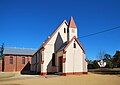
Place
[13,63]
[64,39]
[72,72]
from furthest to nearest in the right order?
[13,63] → [64,39] → [72,72]

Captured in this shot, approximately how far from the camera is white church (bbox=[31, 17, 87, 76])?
38.6 meters

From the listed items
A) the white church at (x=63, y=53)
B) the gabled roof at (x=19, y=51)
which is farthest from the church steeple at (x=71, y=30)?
the gabled roof at (x=19, y=51)

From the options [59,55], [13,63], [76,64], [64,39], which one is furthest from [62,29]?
[13,63]

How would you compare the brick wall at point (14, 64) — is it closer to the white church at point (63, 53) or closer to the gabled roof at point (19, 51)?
the gabled roof at point (19, 51)

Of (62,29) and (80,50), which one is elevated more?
(62,29)

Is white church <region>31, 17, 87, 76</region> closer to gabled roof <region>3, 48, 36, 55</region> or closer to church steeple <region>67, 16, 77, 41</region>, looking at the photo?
church steeple <region>67, 16, 77, 41</region>

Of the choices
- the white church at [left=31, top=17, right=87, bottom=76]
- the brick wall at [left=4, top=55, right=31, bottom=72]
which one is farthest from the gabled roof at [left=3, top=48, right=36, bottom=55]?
the white church at [left=31, top=17, right=87, bottom=76]

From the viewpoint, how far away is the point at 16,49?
63.5 meters

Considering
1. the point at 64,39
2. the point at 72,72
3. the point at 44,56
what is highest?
A: the point at 64,39

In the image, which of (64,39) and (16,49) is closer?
(64,39)

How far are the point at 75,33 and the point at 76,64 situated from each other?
25.4 ft

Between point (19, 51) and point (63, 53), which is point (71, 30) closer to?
point (63, 53)

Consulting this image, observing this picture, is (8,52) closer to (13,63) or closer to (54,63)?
(13,63)

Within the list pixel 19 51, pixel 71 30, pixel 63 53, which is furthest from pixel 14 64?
pixel 63 53
